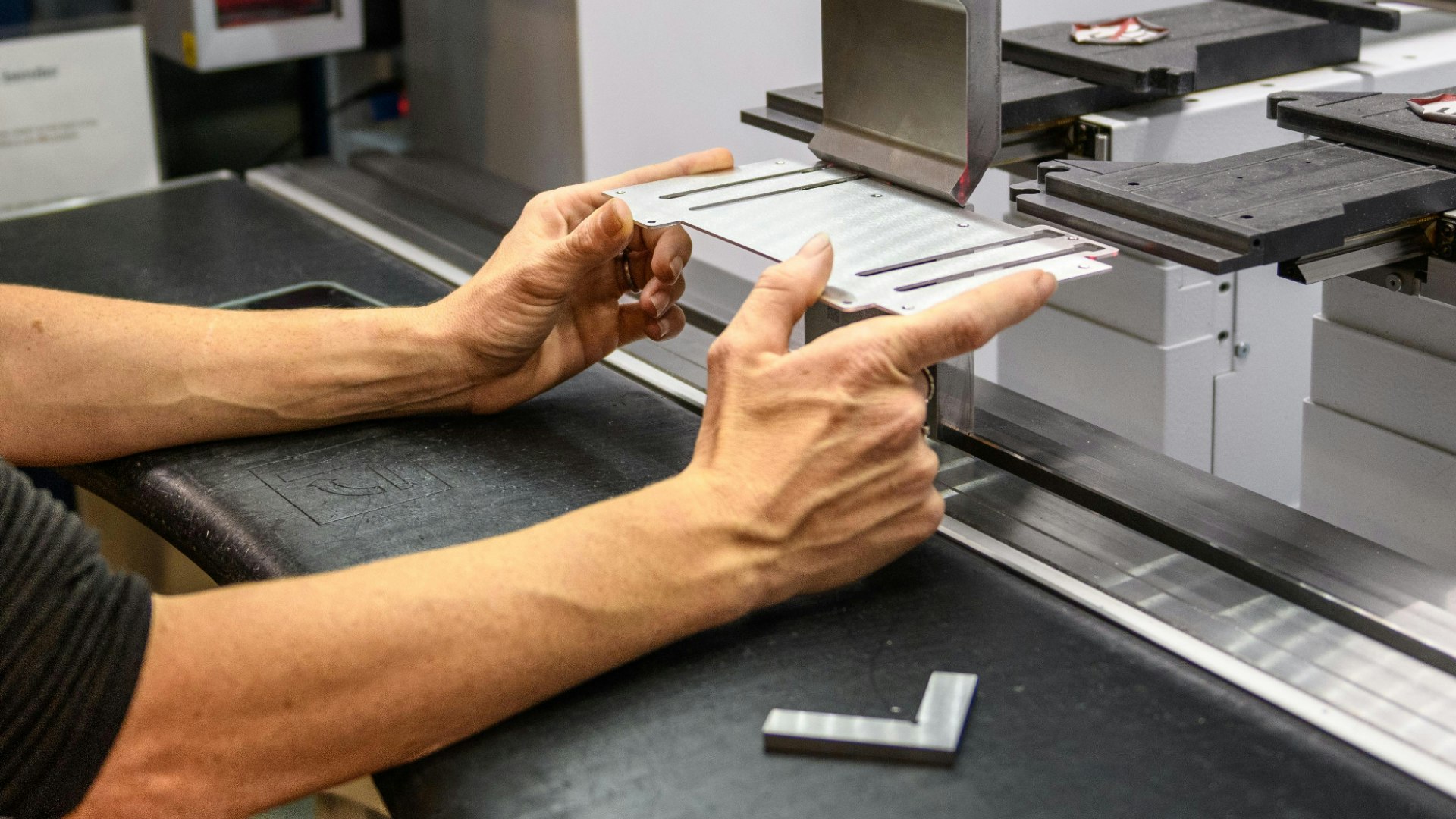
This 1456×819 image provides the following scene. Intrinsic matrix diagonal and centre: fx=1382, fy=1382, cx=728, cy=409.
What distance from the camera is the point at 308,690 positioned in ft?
2.28

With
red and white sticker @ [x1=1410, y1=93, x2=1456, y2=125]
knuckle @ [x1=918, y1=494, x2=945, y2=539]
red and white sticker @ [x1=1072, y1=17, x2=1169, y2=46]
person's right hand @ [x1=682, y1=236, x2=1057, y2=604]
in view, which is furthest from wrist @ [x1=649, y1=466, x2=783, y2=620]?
red and white sticker @ [x1=1072, y1=17, x2=1169, y2=46]

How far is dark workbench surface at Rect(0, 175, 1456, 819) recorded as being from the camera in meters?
0.66

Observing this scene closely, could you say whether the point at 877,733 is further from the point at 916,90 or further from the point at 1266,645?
the point at 916,90

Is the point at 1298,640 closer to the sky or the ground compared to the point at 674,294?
closer to the ground

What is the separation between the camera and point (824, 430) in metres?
0.78

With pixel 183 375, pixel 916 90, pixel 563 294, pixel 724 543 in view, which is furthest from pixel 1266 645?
pixel 183 375

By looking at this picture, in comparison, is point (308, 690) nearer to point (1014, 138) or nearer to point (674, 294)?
point (674, 294)

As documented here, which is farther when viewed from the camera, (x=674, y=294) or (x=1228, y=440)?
(x=1228, y=440)

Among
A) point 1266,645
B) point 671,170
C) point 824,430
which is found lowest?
point 1266,645

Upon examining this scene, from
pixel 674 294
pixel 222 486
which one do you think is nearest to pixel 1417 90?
pixel 674 294

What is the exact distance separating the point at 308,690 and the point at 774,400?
294 millimetres

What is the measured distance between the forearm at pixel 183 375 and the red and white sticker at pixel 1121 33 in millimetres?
731

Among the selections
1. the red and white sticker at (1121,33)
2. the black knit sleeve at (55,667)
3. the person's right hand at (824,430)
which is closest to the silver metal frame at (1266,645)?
the person's right hand at (824,430)

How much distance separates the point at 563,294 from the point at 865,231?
0.81 ft
